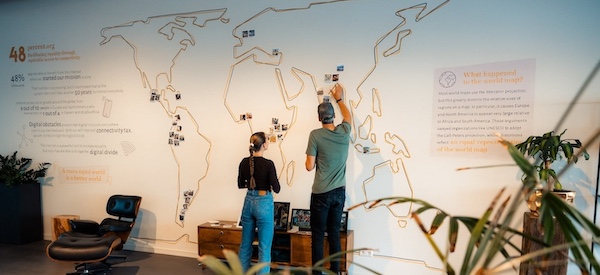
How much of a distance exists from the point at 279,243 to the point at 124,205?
1.86m

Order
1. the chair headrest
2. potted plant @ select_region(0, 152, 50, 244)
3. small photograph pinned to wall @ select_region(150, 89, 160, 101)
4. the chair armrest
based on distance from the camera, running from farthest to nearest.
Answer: potted plant @ select_region(0, 152, 50, 244)
small photograph pinned to wall @ select_region(150, 89, 160, 101)
the chair headrest
the chair armrest

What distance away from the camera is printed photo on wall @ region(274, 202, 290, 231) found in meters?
3.21

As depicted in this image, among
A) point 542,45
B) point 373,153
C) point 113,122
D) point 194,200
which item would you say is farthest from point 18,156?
point 542,45

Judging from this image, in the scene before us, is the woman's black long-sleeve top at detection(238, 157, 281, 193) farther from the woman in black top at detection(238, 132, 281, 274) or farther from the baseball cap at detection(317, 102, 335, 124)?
the baseball cap at detection(317, 102, 335, 124)

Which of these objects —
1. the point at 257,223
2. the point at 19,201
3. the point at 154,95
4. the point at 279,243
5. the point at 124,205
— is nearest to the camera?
the point at 257,223

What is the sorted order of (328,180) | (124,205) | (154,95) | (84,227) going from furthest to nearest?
(154,95)
(124,205)
(84,227)
(328,180)

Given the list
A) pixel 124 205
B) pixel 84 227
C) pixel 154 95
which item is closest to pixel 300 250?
pixel 124 205

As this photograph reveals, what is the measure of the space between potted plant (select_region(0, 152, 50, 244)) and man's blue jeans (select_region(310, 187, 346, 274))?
3.80 meters

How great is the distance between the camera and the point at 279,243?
10.5 ft

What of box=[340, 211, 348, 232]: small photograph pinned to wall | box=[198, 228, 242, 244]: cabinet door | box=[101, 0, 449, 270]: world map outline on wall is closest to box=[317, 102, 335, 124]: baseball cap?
box=[101, 0, 449, 270]: world map outline on wall

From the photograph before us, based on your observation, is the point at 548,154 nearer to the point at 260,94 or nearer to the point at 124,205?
the point at 260,94

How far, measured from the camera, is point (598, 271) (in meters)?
0.79

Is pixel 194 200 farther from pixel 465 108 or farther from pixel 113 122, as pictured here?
pixel 465 108

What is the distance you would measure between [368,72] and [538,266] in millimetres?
2524
